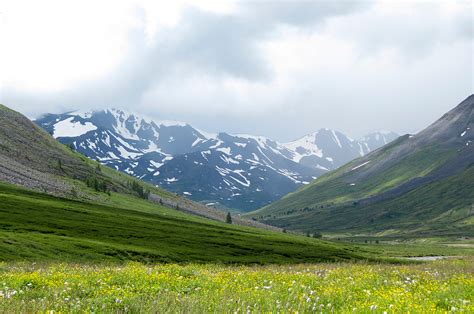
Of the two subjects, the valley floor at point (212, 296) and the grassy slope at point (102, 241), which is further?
the grassy slope at point (102, 241)

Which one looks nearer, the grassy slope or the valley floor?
the valley floor

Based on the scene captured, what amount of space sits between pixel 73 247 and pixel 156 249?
64.4 ft

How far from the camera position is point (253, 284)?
17.4m

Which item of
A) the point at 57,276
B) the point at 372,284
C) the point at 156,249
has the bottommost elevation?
the point at 156,249

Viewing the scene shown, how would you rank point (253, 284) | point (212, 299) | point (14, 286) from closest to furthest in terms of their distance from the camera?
point (212, 299) → point (14, 286) → point (253, 284)

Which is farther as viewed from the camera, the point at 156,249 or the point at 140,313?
the point at 156,249

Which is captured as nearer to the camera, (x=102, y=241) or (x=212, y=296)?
(x=212, y=296)

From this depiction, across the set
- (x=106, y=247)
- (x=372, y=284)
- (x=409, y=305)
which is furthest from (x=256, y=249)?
(x=409, y=305)

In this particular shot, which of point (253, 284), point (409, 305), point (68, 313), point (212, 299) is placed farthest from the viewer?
point (253, 284)

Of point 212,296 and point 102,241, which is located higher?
point 212,296

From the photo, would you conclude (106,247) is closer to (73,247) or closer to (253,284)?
(73,247)

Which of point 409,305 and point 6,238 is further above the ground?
point 409,305

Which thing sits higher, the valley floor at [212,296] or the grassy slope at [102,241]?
the valley floor at [212,296]

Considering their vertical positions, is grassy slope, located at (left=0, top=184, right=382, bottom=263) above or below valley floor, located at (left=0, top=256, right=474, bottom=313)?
below
